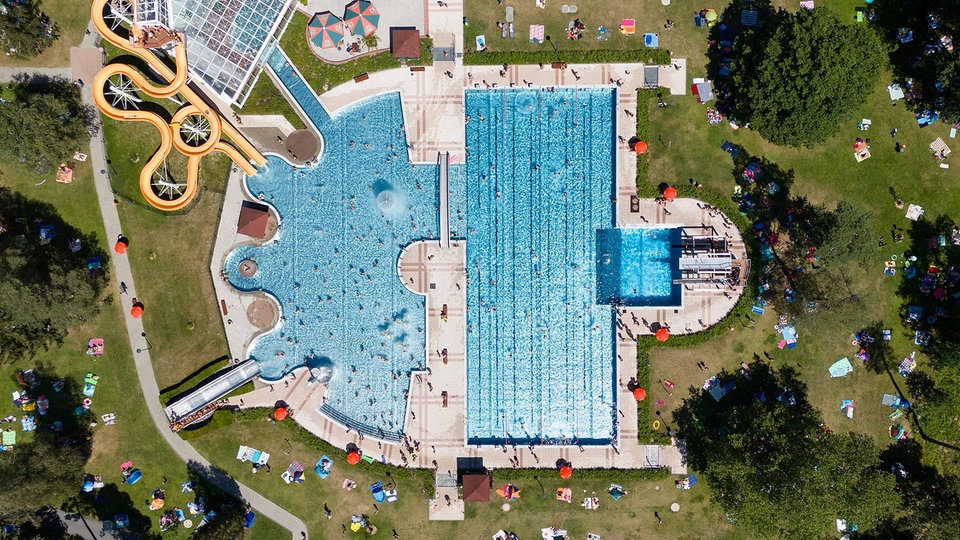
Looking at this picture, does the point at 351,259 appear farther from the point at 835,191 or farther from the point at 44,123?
the point at 835,191

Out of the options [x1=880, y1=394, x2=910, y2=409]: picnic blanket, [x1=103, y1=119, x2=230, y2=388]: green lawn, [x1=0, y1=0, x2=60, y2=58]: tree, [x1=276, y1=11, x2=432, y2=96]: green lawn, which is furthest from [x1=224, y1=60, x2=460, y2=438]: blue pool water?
[x1=880, y1=394, x2=910, y2=409]: picnic blanket

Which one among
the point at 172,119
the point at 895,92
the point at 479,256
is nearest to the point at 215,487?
the point at 479,256

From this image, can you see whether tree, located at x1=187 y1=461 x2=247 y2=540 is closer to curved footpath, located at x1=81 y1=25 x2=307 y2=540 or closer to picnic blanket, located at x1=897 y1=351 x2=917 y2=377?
curved footpath, located at x1=81 y1=25 x2=307 y2=540

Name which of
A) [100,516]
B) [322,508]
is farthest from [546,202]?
[100,516]

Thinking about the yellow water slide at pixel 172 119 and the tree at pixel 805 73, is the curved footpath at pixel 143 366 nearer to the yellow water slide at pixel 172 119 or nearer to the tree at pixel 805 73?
the yellow water slide at pixel 172 119

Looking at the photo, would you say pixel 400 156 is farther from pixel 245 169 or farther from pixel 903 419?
pixel 903 419

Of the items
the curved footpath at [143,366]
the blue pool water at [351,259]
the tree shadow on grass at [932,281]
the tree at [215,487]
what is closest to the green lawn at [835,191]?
the tree shadow on grass at [932,281]
